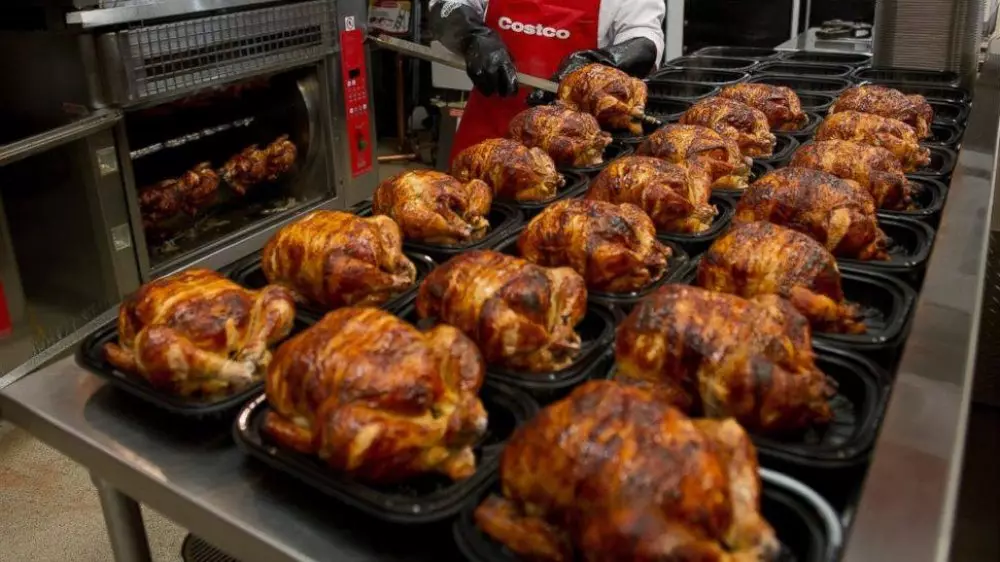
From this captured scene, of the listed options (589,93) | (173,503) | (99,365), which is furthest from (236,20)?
(173,503)

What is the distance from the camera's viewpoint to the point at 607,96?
2605 mm

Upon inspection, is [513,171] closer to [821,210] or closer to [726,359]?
[821,210]

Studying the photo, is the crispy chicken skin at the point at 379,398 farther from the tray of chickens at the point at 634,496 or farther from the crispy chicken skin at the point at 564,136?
the crispy chicken skin at the point at 564,136

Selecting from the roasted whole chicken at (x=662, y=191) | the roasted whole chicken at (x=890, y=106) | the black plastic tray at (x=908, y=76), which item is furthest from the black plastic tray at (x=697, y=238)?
the black plastic tray at (x=908, y=76)

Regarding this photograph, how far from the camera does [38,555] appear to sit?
2.71 m

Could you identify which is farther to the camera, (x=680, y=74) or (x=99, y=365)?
(x=680, y=74)

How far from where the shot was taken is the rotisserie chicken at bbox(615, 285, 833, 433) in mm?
1154

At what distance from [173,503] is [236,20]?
2.42m

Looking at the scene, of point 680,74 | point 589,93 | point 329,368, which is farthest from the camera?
point 680,74

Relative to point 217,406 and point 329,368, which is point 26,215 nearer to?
point 217,406

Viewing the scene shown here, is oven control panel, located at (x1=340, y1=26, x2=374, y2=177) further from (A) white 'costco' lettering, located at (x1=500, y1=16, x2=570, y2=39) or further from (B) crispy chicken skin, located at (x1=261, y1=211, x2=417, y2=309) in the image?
(B) crispy chicken skin, located at (x1=261, y1=211, x2=417, y2=309)

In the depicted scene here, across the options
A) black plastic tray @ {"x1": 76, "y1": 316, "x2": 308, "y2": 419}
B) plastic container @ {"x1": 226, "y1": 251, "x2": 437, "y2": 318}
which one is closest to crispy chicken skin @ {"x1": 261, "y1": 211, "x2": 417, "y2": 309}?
plastic container @ {"x1": 226, "y1": 251, "x2": 437, "y2": 318}

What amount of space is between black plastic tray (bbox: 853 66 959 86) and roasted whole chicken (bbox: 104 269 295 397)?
8.42ft

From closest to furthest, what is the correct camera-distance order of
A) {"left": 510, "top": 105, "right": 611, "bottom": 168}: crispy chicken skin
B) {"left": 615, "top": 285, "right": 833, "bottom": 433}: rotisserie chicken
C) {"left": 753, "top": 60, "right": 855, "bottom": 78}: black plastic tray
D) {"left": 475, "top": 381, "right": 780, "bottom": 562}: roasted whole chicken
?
{"left": 475, "top": 381, "right": 780, "bottom": 562}: roasted whole chicken → {"left": 615, "top": 285, "right": 833, "bottom": 433}: rotisserie chicken → {"left": 510, "top": 105, "right": 611, "bottom": 168}: crispy chicken skin → {"left": 753, "top": 60, "right": 855, "bottom": 78}: black plastic tray
